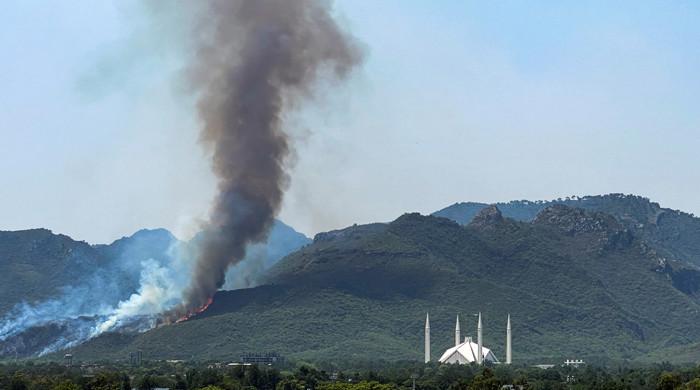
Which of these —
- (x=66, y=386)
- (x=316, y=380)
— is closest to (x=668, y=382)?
(x=316, y=380)

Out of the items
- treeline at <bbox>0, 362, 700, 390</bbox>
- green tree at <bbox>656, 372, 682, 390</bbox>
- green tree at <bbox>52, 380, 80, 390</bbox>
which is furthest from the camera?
treeline at <bbox>0, 362, 700, 390</bbox>

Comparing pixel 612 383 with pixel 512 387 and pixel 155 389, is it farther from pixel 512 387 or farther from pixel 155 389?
pixel 155 389

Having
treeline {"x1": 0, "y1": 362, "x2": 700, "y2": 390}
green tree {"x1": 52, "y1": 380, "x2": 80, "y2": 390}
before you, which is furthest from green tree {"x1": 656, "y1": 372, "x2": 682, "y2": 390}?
green tree {"x1": 52, "y1": 380, "x2": 80, "y2": 390}

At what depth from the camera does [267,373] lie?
576 feet

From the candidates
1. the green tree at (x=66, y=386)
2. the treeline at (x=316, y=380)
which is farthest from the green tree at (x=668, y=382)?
the green tree at (x=66, y=386)

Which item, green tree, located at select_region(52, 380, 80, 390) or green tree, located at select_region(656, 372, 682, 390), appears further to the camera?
green tree, located at select_region(52, 380, 80, 390)

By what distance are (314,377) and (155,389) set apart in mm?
21296

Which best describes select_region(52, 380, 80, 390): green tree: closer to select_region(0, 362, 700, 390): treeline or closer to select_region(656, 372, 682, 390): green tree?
select_region(0, 362, 700, 390): treeline

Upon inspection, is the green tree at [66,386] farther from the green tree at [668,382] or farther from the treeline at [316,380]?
the green tree at [668,382]

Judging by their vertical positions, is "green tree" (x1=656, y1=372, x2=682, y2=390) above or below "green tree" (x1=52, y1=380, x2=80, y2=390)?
above

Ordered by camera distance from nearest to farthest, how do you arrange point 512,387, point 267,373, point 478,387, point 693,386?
1. point 693,386
2. point 478,387
3. point 512,387
4. point 267,373

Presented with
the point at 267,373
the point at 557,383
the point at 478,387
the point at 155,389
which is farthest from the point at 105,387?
the point at 557,383

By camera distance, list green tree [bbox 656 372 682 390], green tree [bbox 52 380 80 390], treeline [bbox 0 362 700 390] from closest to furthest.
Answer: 1. green tree [bbox 656 372 682 390]
2. green tree [bbox 52 380 80 390]
3. treeline [bbox 0 362 700 390]

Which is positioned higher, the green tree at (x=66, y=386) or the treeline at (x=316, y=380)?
the treeline at (x=316, y=380)
